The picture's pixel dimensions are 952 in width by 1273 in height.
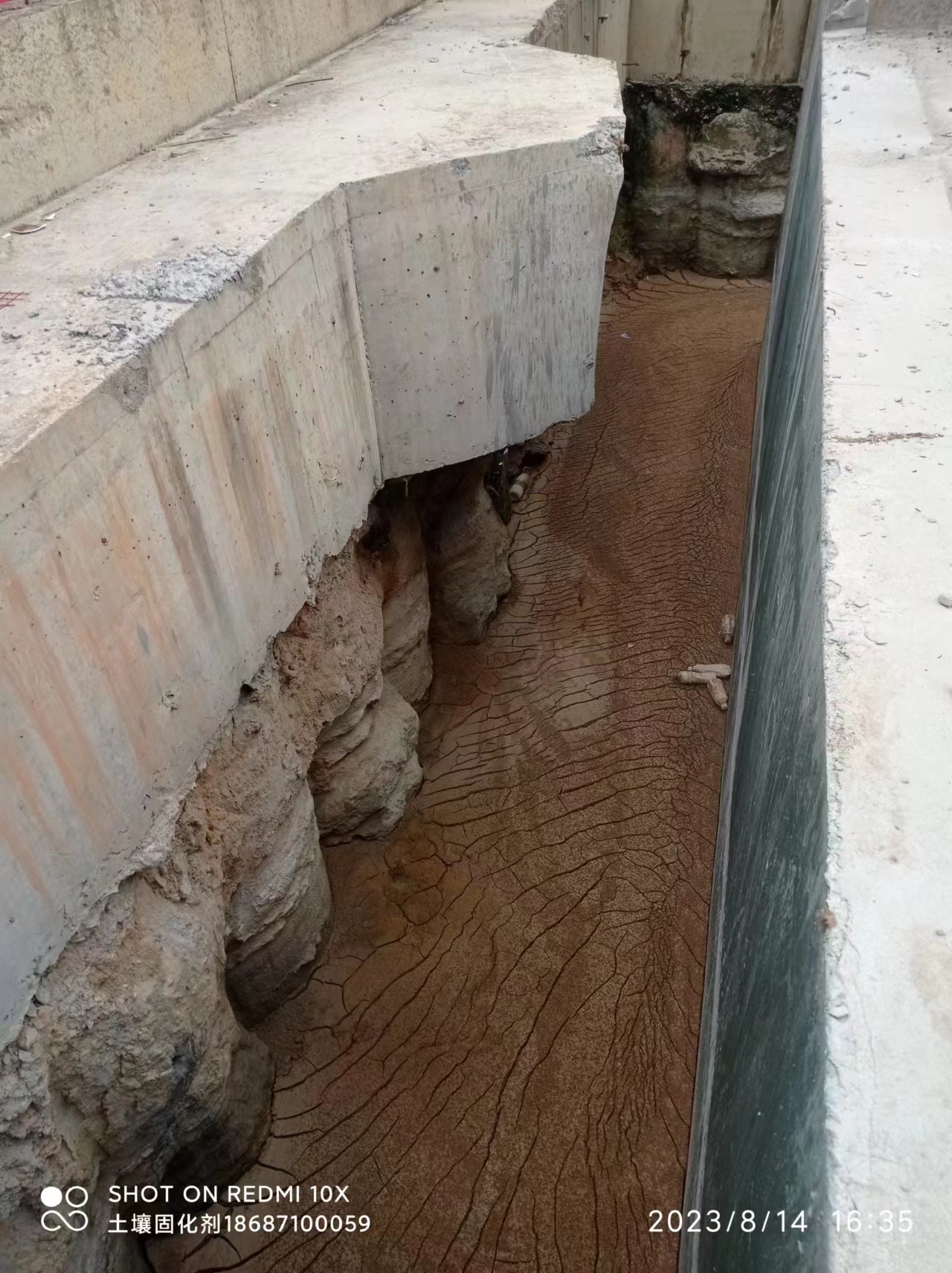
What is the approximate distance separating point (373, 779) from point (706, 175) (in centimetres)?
829

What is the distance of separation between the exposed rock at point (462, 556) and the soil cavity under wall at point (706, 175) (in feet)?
19.0

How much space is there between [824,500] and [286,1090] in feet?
10.3

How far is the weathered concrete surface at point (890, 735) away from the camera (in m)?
1.26

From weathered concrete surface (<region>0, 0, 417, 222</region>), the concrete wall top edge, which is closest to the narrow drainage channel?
the concrete wall top edge

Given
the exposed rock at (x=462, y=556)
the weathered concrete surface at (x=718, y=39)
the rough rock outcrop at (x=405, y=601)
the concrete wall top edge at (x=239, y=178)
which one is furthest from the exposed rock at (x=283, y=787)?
the weathered concrete surface at (x=718, y=39)

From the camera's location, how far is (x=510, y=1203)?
346 cm

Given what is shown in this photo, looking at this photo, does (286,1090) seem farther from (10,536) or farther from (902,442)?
(902,442)

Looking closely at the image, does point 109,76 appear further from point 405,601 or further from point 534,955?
point 534,955

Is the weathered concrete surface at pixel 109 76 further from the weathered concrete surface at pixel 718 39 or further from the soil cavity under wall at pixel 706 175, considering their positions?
the soil cavity under wall at pixel 706 175

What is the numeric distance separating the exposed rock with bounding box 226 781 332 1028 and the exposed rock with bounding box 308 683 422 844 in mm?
331

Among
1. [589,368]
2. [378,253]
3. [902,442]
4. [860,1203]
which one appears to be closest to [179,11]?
[378,253]

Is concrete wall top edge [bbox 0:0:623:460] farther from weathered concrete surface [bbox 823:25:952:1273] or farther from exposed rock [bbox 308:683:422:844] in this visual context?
exposed rock [bbox 308:683:422:844]

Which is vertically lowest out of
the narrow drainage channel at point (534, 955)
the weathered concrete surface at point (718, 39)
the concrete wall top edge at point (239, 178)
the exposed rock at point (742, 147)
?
the narrow drainage channel at point (534, 955)

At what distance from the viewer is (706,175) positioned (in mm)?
9773
